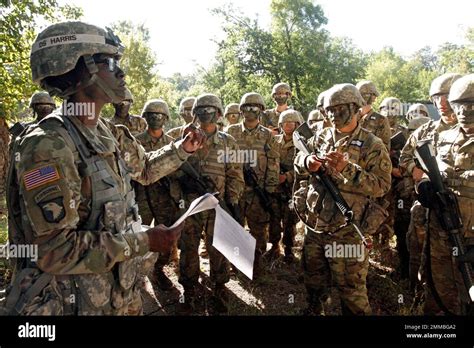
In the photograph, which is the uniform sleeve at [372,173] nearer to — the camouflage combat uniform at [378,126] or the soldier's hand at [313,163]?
the soldier's hand at [313,163]

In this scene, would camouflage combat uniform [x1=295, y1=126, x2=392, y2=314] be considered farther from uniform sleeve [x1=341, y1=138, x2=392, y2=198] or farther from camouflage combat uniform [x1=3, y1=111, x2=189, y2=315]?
camouflage combat uniform [x1=3, y1=111, x2=189, y2=315]

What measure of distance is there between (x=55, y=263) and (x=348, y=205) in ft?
9.01

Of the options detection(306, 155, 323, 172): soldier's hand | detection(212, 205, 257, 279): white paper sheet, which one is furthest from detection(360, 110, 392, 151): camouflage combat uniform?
detection(212, 205, 257, 279): white paper sheet

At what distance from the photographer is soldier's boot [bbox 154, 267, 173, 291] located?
5613mm

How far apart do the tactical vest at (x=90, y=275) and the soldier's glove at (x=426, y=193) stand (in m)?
2.91

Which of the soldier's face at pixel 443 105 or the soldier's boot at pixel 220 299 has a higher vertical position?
the soldier's face at pixel 443 105

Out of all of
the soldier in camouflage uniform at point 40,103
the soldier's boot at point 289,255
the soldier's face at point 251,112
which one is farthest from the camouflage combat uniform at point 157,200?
the soldier's boot at point 289,255

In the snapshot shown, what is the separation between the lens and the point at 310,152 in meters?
4.15

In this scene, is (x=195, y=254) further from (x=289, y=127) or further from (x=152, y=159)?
(x=289, y=127)

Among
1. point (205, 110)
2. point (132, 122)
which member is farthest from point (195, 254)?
point (132, 122)

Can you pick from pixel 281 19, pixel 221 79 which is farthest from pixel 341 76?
pixel 221 79

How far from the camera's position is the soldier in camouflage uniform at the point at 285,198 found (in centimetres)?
653

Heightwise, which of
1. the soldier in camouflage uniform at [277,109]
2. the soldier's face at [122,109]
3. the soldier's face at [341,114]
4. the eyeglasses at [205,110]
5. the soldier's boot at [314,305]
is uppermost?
the soldier in camouflage uniform at [277,109]

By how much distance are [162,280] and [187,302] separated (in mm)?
882
